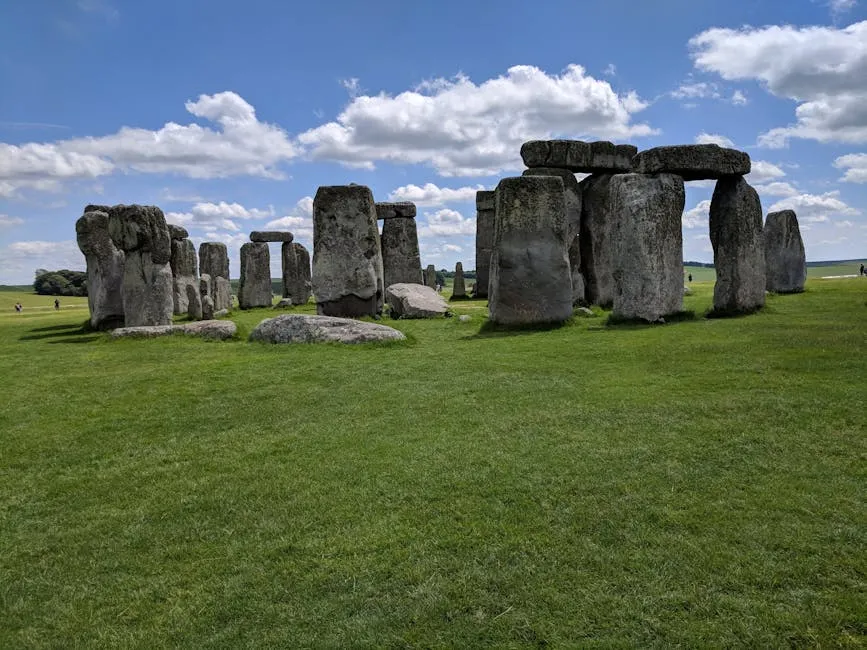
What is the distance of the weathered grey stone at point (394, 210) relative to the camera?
24016mm

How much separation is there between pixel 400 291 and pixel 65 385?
1012cm

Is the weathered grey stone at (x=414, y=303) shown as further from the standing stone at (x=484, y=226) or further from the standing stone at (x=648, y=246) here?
the standing stone at (x=484, y=226)

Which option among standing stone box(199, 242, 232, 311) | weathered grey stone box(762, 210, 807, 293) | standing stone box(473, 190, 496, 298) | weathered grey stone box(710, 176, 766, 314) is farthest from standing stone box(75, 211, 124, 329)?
weathered grey stone box(762, 210, 807, 293)

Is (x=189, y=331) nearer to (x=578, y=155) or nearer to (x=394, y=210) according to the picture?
(x=578, y=155)

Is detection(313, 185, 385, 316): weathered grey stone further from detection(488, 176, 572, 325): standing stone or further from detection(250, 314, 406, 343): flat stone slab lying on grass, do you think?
detection(488, 176, 572, 325): standing stone

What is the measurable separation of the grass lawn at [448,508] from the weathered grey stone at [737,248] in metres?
5.28

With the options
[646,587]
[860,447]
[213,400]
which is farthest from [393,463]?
[860,447]

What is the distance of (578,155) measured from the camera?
18.2 metres

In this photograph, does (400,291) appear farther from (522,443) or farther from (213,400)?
(522,443)

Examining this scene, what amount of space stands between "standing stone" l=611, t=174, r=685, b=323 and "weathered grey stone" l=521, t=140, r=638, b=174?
5.71 metres

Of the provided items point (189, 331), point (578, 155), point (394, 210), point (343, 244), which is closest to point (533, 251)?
point (343, 244)

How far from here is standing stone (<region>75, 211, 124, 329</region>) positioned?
15.6 m

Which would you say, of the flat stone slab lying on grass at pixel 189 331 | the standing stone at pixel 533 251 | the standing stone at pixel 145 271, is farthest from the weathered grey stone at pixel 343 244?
the standing stone at pixel 533 251

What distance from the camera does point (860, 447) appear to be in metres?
4.97
